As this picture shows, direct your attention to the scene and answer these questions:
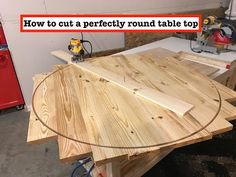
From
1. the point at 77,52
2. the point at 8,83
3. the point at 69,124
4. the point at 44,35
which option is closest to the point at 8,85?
the point at 8,83

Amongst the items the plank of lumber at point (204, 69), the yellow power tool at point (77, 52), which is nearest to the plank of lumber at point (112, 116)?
the yellow power tool at point (77, 52)

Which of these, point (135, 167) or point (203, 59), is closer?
point (135, 167)

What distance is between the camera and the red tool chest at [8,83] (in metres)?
1.87

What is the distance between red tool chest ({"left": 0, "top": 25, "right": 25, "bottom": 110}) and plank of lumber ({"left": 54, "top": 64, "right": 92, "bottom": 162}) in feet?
3.39

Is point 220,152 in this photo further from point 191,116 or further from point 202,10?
point 202,10

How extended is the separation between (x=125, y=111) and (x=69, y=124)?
0.76 feet

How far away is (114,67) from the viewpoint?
1300 millimetres

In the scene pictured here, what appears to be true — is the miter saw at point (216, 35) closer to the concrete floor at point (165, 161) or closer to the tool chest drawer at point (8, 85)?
the concrete floor at point (165, 161)

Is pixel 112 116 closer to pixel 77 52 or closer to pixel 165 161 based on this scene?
pixel 77 52

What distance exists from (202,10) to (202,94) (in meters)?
1.84

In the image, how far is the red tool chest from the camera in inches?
73.7

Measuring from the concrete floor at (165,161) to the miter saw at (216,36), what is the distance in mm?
753

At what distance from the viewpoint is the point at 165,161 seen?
1.61 meters

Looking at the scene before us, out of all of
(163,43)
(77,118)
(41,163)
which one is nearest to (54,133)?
(77,118)
